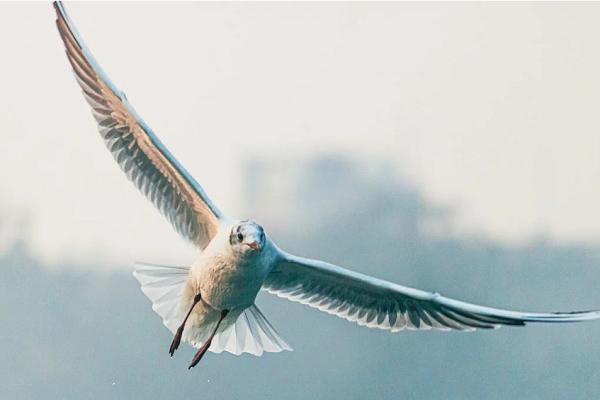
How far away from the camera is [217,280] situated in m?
5.93

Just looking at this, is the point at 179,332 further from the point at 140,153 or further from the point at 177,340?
the point at 140,153

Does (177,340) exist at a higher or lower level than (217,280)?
lower

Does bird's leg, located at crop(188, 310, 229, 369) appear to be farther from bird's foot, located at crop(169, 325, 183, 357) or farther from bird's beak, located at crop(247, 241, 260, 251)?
bird's beak, located at crop(247, 241, 260, 251)

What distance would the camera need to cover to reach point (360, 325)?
6410 mm

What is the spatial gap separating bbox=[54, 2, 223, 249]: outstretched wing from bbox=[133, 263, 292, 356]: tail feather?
0.78 feet

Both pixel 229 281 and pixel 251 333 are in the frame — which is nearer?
pixel 229 281

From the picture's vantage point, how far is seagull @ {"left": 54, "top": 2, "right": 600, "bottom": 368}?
5973 mm

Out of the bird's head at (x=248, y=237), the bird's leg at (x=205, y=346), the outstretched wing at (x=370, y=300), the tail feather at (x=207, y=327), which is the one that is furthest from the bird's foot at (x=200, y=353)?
the bird's head at (x=248, y=237)

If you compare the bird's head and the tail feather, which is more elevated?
the bird's head

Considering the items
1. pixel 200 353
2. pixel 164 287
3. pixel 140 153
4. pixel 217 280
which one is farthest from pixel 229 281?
pixel 140 153

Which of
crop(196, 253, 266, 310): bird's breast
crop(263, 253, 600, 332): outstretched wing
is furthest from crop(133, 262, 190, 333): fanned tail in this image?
crop(263, 253, 600, 332): outstretched wing

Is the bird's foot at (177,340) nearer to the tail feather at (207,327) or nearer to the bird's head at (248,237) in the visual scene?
the tail feather at (207,327)

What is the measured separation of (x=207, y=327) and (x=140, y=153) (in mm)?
864

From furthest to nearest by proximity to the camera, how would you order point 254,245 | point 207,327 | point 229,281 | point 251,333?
1. point 251,333
2. point 207,327
3. point 229,281
4. point 254,245
